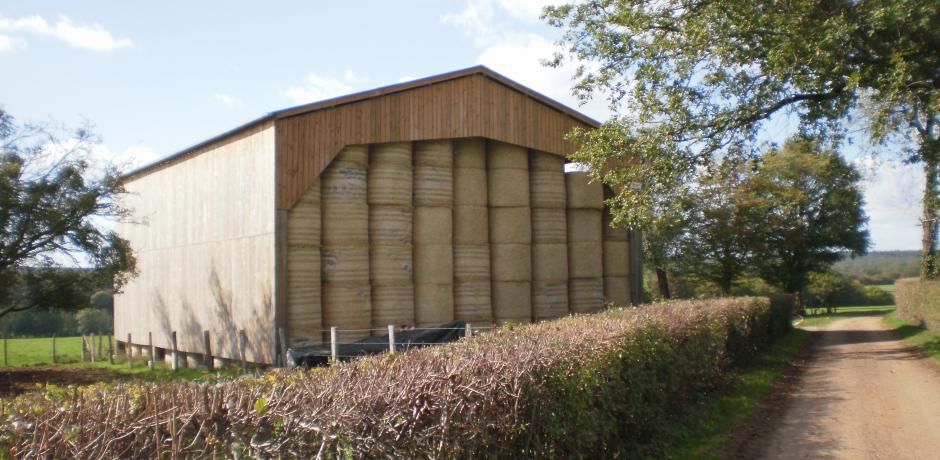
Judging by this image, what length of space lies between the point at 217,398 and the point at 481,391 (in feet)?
6.13

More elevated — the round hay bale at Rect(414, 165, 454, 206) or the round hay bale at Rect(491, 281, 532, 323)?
the round hay bale at Rect(414, 165, 454, 206)

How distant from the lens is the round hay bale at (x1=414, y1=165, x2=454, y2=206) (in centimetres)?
1980

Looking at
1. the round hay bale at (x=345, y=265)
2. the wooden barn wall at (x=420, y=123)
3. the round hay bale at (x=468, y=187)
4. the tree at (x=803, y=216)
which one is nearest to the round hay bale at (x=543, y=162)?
the wooden barn wall at (x=420, y=123)

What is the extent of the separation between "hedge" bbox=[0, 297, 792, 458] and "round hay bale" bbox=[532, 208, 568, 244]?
12.9 metres

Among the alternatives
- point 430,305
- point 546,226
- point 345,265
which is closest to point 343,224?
point 345,265

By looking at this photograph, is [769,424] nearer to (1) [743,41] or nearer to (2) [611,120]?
(1) [743,41]

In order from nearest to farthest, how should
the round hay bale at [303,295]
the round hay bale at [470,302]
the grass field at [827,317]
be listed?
1. the round hay bale at [303,295]
2. the round hay bale at [470,302]
3. the grass field at [827,317]

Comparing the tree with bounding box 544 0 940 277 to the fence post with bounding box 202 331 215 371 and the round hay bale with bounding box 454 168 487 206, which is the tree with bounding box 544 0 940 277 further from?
the fence post with bounding box 202 331 215 371

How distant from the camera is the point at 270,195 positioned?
17469 mm

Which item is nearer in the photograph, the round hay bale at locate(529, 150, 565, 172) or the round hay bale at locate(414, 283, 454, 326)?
the round hay bale at locate(414, 283, 454, 326)

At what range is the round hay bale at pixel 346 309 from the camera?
18.0 m

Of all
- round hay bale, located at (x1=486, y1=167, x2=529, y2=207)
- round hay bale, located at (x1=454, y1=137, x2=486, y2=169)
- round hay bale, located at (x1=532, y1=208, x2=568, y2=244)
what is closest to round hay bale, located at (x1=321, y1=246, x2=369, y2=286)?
round hay bale, located at (x1=454, y1=137, x2=486, y2=169)

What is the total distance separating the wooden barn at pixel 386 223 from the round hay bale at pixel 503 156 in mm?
39

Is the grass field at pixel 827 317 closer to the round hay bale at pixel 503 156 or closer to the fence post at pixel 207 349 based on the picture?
the round hay bale at pixel 503 156
